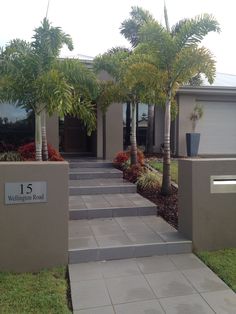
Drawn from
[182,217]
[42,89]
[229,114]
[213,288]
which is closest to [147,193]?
[182,217]

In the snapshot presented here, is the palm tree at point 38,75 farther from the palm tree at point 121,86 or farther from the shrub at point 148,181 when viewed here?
the shrub at point 148,181

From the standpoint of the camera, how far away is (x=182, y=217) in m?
5.34

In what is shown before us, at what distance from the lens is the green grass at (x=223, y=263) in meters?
4.14

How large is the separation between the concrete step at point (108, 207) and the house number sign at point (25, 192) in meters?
1.85

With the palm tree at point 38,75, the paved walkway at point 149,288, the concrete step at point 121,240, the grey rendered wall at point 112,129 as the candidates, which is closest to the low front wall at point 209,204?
the concrete step at point 121,240

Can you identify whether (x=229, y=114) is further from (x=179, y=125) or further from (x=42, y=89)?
(x=42, y=89)

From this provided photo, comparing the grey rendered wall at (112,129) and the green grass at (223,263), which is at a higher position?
the grey rendered wall at (112,129)

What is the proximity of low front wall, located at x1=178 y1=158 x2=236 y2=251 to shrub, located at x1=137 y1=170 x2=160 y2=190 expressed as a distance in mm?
2706

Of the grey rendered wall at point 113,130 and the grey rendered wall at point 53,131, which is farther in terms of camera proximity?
the grey rendered wall at point 113,130

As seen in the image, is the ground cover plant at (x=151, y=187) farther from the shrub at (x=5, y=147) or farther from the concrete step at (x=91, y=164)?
the shrub at (x=5, y=147)

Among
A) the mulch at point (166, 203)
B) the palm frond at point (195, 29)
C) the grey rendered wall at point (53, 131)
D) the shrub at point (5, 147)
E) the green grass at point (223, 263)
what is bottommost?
the green grass at point (223, 263)

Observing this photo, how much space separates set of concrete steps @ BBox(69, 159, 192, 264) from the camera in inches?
188

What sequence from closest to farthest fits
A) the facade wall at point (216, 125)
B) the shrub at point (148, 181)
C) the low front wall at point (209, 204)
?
the low front wall at point (209, 204), the shrub at point (148, 181), the facade wall at point (216, 125)

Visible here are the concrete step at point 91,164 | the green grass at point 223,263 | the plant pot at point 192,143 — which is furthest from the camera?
the plant pot at point 192,143
